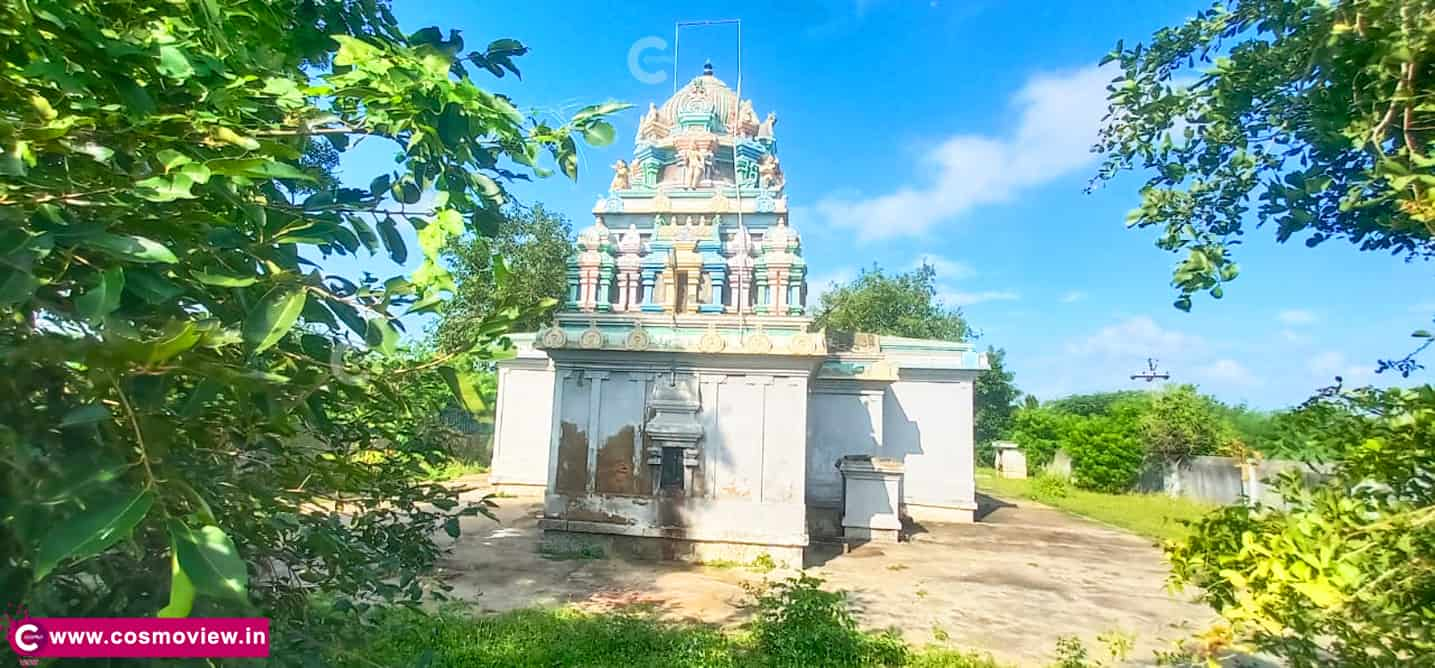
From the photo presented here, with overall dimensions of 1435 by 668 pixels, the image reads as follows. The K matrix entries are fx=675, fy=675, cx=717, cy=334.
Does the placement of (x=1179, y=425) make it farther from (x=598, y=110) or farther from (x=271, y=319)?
(x=271, y=319)

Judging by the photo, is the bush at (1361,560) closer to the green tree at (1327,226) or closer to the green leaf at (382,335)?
the green tree at (1327,226)

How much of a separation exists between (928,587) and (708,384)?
4272 millimetres

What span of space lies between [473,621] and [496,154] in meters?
6.45

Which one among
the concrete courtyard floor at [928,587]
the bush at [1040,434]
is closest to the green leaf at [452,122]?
the concrete courtyard floor at [928,587]

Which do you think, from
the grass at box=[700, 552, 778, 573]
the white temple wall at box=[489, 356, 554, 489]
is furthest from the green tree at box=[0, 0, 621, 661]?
the white temple wall at box=[489, 356, 554, 489]

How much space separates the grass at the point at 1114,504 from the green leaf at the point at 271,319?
55.4 ft

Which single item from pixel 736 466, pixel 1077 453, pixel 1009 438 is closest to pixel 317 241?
pixel 736 466

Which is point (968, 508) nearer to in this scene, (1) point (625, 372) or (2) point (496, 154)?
(1) point (625, 372)

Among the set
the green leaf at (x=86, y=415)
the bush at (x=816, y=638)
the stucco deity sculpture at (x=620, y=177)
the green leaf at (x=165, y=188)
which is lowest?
the bush at (x=816, y=638)

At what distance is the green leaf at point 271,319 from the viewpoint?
1.06 m

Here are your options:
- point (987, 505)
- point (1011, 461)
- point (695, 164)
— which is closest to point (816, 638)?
point (695, 164)

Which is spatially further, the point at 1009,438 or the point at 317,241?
the point at 1009,438

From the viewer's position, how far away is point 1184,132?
2.25 m

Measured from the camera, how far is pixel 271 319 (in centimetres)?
111
